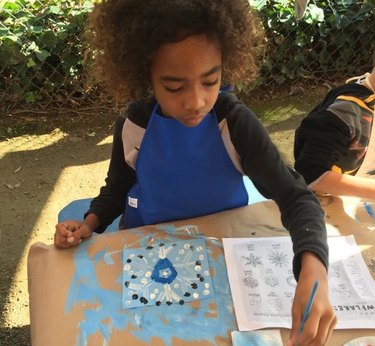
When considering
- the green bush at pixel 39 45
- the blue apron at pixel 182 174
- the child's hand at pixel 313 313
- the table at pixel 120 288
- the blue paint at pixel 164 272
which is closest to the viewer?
the child's hand at pixel 313 313

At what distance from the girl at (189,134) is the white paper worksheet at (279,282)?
0.27 ft

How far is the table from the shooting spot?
0.90 m

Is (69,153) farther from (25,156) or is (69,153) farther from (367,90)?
(367,90)

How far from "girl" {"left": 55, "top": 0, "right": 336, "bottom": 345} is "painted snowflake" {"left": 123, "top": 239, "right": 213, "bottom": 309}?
16 centimetres

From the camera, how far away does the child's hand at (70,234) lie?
3.59 ft

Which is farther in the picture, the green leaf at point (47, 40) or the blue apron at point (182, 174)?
the green leaf at point (47, 40)

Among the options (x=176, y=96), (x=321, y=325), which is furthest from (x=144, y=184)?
(x=321, y=325)

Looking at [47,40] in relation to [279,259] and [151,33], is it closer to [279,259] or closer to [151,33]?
[151,33]

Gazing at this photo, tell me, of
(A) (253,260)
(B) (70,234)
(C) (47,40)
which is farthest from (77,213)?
(C) (47,40)

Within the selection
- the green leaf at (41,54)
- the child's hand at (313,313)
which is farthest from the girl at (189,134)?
the green leaf at (41,54)

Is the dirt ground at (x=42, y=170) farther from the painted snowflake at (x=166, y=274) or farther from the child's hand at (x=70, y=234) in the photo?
the painted snowflake at (x=166, y=274)

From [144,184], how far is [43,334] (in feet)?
1.54

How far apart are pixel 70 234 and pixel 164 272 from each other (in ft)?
0.83

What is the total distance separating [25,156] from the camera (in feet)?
8.71
